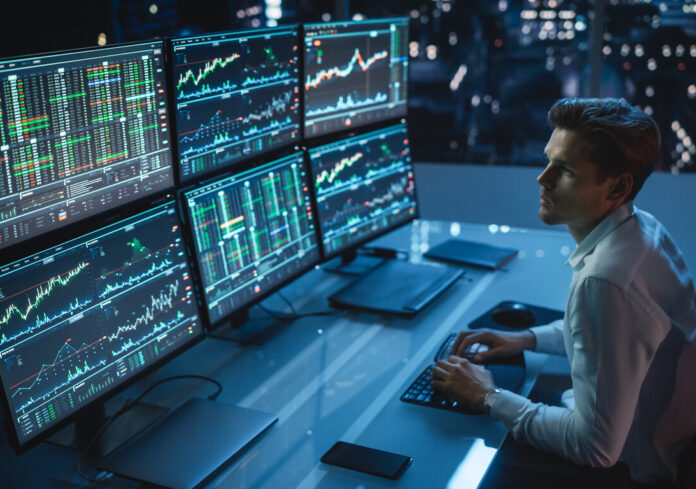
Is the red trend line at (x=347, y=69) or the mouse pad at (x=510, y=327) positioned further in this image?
the red trend line at (x=347, y=69)

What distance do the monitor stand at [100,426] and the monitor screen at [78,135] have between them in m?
0.45

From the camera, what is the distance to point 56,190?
147cm

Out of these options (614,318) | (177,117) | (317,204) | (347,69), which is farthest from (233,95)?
(614,318)

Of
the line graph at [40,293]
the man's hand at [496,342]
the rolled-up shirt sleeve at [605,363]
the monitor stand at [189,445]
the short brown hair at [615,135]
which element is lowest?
the monitor stand at [189,445]

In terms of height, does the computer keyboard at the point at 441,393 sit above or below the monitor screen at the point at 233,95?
below

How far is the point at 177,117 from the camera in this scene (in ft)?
5.75

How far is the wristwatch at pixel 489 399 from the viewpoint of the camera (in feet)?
5.23

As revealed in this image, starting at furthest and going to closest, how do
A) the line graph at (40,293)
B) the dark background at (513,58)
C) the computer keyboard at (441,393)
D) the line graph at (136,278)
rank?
1. the dark background at (513,58)
2. the computer keyboard at (441,393)
3. the line graph at (136,278)
4. the line graph at (40,293)

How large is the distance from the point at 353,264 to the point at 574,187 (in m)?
1.16

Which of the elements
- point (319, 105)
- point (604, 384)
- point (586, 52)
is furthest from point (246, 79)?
point (586, 52)

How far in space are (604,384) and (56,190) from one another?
3.78 feet

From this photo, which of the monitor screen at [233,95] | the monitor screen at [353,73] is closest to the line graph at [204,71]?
the monitor screen at [233,95]

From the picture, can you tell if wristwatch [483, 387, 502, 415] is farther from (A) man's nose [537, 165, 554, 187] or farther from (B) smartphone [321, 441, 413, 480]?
(A) man's nose [537, 165, 554, 187]

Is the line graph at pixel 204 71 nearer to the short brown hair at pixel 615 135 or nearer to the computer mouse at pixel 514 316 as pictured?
the short brown hair at pixel 615 135
